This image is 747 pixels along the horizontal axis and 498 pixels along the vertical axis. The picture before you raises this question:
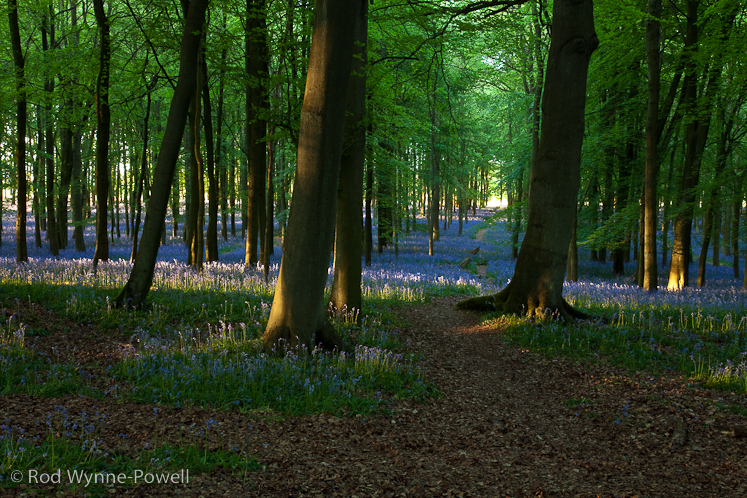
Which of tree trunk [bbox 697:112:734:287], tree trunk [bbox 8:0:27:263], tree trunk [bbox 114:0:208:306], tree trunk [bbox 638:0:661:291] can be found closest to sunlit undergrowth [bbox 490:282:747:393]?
tree trunk [bbox 638:0:661:291]

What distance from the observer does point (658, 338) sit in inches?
279

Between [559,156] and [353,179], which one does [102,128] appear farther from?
[559,156]

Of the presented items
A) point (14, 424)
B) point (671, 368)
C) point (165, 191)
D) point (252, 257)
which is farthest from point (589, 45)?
point (252, 257)

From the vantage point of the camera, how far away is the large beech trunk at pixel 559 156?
8078 millimetres

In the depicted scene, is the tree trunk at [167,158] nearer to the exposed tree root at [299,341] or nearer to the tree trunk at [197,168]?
the exposed tree root at [299,341]

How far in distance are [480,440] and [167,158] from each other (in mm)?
7004

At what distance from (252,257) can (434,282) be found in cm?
588

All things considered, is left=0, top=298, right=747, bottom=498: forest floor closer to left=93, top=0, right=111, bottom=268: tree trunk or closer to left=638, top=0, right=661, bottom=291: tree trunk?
left=93, top=0, right=111, bottom=268: tree trunk

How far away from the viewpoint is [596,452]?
4.04 meters

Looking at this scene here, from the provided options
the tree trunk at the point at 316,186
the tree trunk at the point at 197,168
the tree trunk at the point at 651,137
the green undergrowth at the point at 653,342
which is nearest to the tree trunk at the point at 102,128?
the tree trunk at the point at 197,168

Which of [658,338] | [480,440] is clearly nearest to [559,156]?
[658,338]

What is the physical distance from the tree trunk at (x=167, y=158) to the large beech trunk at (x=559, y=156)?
665cm

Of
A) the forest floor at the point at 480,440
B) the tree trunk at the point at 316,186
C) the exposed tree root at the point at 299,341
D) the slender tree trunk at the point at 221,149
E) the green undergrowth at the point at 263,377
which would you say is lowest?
the forest floor at the point at 480,440

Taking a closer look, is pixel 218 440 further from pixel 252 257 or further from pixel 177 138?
pixel 252 257
